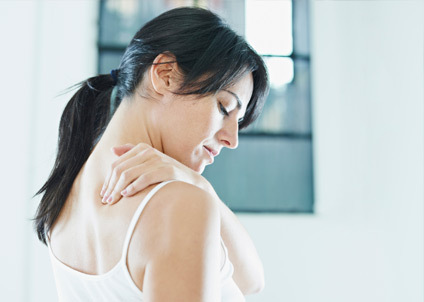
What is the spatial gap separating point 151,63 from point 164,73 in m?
0.04

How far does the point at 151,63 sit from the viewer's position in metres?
0.95

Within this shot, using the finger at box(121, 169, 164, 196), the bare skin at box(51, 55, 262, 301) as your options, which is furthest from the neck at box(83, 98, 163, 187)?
→ the finger at box(121, 169, 164, 196)

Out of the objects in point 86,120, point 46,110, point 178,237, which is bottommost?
point 178,237

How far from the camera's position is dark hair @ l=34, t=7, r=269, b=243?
93 cm

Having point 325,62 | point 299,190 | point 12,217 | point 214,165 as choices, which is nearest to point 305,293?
point 299,190

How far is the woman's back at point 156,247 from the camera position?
2.09 ft

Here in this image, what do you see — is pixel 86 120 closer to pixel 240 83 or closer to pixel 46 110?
pixel 240 83

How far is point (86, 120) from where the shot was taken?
1.09 metres

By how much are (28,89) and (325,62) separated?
1.75 m

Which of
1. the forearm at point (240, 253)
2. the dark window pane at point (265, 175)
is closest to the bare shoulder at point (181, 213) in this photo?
the forearm at point (240, 253)

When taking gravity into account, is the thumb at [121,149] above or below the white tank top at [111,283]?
above

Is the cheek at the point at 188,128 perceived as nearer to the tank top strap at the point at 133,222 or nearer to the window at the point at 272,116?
the tank top strap at the point at 133,222

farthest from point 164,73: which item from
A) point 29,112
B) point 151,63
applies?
point 29,112

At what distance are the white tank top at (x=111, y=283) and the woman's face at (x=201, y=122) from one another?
0.29 metres
